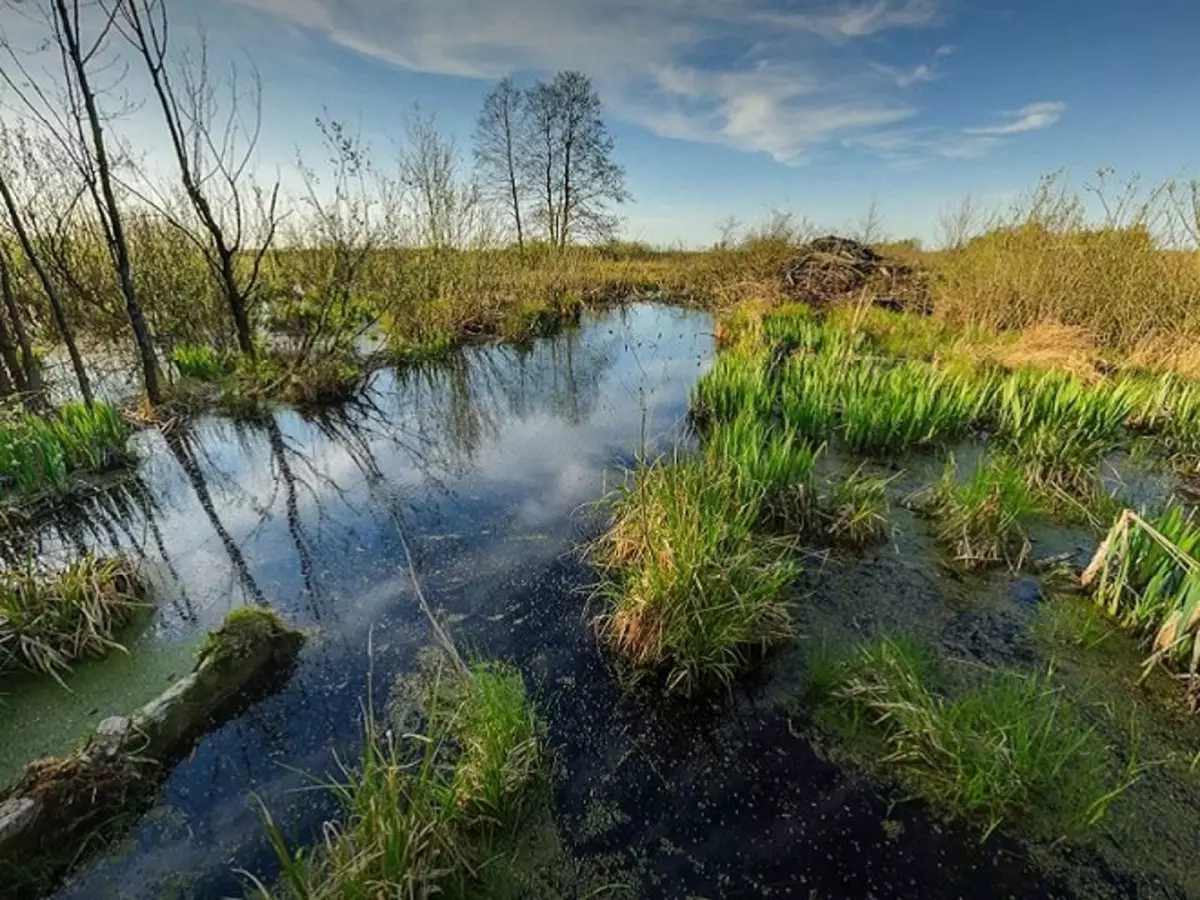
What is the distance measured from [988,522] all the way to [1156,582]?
3.81ft

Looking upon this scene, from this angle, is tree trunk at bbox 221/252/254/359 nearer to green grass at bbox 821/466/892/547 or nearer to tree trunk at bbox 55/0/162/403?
tree trunk at bbox 55/0/162/403

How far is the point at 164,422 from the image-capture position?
23.5 feet

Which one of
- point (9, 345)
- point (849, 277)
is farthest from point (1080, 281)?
point (9, 345)

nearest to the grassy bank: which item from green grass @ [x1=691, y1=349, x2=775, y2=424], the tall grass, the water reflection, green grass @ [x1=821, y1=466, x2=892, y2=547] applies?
the water reflection

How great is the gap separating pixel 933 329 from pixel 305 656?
11.3 meters

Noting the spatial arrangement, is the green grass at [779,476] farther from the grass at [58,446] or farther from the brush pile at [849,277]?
the brush pile at [849,277]

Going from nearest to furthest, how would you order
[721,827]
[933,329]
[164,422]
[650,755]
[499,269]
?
[721,827]
[650,755]
[164,422]
[933,329]
[499,269]

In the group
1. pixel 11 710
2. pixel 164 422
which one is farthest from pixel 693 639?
pixel 164 422

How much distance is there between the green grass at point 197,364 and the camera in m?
8.52

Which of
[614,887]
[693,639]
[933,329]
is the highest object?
[933,329]

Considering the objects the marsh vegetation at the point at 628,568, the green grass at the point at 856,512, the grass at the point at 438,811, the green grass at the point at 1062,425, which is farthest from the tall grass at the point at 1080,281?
the grass at the point at 438,811

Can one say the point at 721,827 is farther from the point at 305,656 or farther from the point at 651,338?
the point at 651,338

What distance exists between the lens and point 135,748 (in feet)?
8.48

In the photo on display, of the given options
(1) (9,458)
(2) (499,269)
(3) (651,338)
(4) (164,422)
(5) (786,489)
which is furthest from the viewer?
(2) (499,269)
